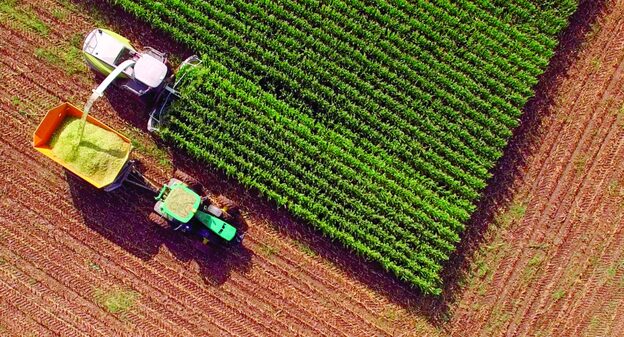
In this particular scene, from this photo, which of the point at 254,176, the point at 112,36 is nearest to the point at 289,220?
the point at 254,176

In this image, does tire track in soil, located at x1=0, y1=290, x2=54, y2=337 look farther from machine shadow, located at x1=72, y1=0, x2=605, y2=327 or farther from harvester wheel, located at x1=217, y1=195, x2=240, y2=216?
harvester wheel, located at x1=217, y1=195, x2=240, y2=216

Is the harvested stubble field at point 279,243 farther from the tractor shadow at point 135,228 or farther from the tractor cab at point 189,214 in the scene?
the tractor cab at point 189,214

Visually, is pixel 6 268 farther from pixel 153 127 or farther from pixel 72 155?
pixel 153 127

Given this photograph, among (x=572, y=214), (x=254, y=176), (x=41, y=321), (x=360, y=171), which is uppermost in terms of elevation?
(x=572, y=214)

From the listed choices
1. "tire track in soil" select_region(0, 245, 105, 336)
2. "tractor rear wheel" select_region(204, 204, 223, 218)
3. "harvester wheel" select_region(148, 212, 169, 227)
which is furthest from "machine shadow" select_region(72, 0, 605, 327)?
"tire track in soil" select_region(0, 245, 105, 336)

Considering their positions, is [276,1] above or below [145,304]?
above

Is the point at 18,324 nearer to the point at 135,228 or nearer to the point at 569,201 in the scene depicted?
the point at 135,228
